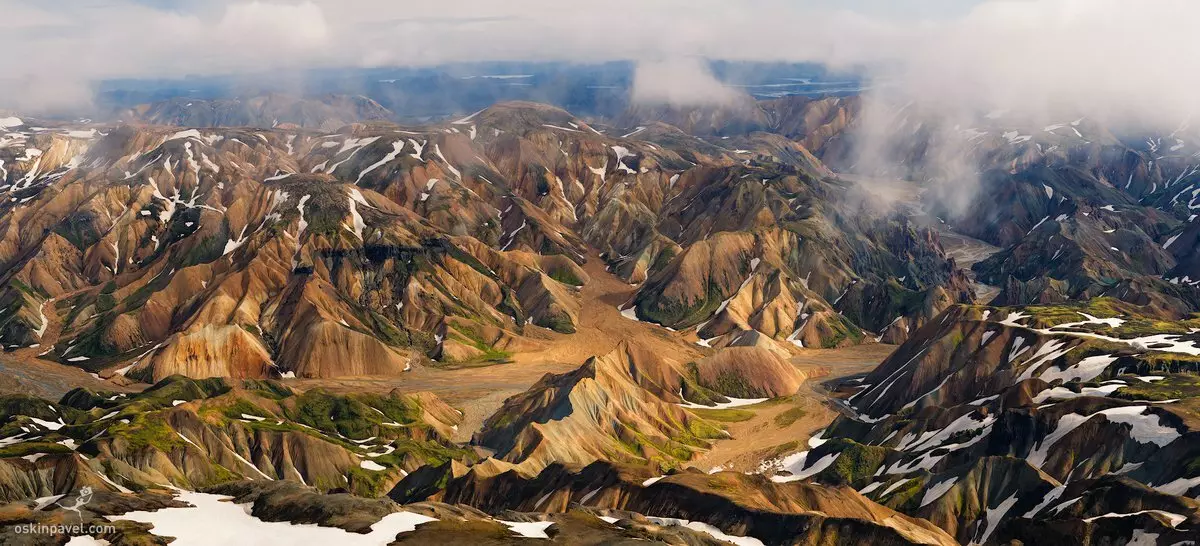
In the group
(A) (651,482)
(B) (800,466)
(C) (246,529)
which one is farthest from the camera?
(B) (800,466)

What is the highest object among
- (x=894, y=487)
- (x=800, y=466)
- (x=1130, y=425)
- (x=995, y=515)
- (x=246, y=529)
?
(x=246, y=529)

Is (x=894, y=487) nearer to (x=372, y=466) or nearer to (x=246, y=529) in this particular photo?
(x=372, y=466)

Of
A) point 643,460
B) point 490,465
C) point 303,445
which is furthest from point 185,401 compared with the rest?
point 643,460

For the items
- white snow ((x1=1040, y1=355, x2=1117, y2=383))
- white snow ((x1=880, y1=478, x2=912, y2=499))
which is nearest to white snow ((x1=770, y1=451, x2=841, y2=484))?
white snow ((x1=880, y1=478, x2=912, y2=499))

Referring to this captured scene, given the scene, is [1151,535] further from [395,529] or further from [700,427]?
[700,427]

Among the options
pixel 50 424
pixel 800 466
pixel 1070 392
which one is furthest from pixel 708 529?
pixel 50 424

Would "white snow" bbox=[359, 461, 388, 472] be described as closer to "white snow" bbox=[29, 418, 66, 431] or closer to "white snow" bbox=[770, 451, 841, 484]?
"white snow" bbox=[29, 418, 66, 431]

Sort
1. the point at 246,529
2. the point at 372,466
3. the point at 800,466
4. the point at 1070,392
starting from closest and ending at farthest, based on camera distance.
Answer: the point at 246,529
the point at 1070,392
the point at 372,466
the point at 800,466

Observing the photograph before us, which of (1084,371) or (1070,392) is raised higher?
(1084,371)

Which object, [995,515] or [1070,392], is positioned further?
[1070,392]
